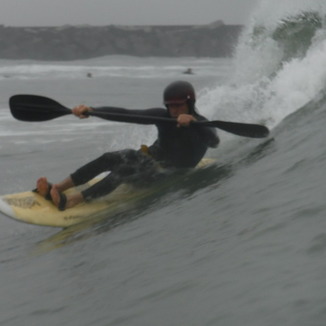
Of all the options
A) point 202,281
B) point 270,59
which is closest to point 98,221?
point 202,281

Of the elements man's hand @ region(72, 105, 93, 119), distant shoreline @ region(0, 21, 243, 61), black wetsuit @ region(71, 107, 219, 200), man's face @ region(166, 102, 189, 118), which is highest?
man's hand @ region(72, 105, 93, 119)

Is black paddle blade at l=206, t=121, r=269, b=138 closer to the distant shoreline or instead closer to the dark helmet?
the dark helmet

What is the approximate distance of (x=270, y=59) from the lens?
14.3 meters

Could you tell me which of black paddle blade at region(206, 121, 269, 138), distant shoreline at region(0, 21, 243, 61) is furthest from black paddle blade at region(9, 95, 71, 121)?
distant shoreline at region(0, 21, 243, 61)

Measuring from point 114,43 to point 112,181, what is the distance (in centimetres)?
7146

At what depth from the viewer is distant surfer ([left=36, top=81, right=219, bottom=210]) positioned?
823cm

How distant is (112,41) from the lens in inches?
3108

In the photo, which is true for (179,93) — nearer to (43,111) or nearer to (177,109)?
(177,109)

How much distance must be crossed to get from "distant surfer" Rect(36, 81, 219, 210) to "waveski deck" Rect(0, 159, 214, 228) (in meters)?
0.06

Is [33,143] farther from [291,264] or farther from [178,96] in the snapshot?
[291,264]

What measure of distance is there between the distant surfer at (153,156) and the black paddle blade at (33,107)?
0.60 metres

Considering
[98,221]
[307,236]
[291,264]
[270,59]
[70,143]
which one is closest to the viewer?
[291,264]

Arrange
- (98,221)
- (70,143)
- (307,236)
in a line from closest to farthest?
(307,236) → (98,221) → (70,143)

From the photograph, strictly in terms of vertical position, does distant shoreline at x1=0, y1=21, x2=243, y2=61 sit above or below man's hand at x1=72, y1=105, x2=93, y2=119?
below
